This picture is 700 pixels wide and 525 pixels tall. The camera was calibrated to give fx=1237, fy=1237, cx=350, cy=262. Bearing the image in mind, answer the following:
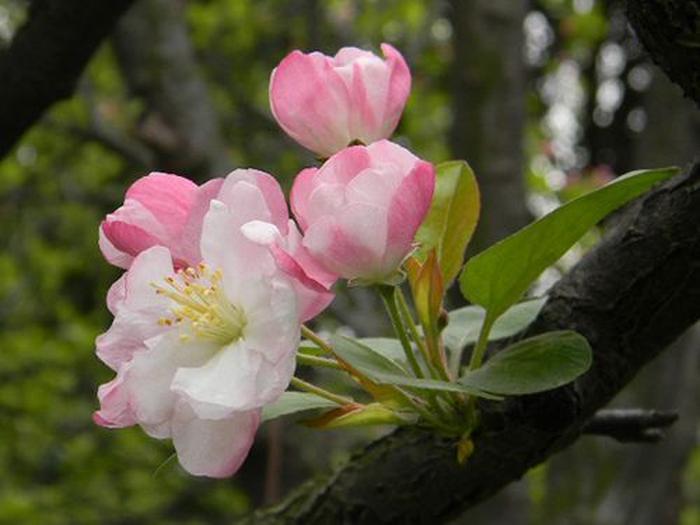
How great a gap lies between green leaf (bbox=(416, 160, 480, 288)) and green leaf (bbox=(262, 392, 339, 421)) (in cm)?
12

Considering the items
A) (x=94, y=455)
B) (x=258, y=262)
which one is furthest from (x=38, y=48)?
(x=94, y=455)

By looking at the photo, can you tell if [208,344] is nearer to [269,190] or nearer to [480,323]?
[269,190]

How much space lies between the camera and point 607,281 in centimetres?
92

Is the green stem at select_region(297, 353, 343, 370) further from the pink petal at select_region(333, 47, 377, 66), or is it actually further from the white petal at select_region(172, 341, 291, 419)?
the pink petal at select_region(333, 47, 377, 66)

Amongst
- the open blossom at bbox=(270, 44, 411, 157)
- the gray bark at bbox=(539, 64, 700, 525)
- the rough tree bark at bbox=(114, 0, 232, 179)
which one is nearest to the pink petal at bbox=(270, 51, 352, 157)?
the open blossom at bbox=(270, 44, 411, 157)

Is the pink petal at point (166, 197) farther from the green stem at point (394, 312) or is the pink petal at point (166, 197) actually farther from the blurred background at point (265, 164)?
the blurred background at point (265, 164)

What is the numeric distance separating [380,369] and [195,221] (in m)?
0.15

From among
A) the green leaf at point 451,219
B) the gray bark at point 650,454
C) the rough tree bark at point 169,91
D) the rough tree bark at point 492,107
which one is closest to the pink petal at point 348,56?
the green leaf at point 451,219

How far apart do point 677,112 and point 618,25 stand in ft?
10.3

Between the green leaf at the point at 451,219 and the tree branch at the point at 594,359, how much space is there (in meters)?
0.10

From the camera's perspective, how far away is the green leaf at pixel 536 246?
2.68ft

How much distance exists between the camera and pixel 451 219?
91 cm

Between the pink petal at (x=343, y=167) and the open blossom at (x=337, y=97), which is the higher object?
the open blossom at (x=337, y=97)

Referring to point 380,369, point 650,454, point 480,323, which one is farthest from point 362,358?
point 650,454
